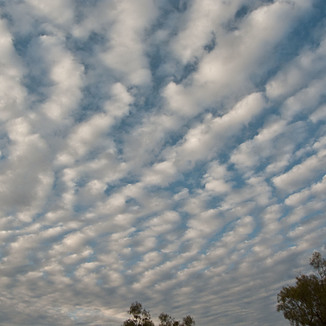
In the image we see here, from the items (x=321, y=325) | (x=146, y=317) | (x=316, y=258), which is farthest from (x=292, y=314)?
(x=146, y=317)

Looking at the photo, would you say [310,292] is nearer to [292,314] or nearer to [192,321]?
[292,314]

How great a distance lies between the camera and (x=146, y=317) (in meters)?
114

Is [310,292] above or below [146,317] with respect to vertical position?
below

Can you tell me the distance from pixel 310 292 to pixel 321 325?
8.01m

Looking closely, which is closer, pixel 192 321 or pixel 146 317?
pixel 146 317

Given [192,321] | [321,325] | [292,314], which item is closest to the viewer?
[321,325]

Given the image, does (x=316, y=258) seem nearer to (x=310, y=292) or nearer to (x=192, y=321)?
(x=310, y=292)

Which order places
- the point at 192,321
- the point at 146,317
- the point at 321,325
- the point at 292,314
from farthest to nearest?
the point at 192,321, the point at 146,317, the point at 292,314, the point at 321,325

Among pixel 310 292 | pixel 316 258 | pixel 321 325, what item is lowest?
pixel 321 325

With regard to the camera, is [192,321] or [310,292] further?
[192,321]

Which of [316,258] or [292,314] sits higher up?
[316,258]

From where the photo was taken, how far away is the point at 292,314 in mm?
87438

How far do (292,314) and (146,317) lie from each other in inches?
2019

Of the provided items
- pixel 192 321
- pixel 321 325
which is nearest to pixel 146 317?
pixel 192 321
